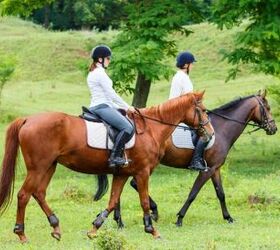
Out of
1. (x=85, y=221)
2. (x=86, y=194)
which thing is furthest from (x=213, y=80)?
(x=85, y=221)

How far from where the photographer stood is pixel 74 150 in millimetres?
11109

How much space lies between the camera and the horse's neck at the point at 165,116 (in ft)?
38.4

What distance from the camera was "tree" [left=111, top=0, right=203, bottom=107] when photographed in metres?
19.9

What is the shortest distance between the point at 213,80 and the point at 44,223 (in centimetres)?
3040

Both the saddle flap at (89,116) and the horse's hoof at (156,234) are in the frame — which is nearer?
the horse's hoof at (156,234)

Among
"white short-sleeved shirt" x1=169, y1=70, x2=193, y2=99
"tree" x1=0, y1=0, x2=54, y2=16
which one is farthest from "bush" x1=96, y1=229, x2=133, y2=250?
"tree" x1=0, y1=0, x2=54, y2=16

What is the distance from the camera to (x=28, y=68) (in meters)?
48.0

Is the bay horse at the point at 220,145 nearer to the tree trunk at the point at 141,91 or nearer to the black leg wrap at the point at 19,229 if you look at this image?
the black leg wrap at the point at 19,229

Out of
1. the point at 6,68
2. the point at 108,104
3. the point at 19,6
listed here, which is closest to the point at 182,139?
the point at 108,104

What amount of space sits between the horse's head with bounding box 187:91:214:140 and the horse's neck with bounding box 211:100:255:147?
1384 mm

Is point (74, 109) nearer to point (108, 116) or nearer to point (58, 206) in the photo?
point (58, 206)

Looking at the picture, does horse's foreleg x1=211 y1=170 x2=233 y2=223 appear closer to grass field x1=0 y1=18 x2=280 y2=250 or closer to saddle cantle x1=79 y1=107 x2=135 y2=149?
grass field x1=0 y1=18 x2=280 y2=250

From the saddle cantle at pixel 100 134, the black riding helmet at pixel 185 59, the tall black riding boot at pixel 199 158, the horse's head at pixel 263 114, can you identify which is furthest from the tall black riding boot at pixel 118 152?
the horse's head at pixel 263 114

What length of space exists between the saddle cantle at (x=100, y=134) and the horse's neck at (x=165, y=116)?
504 millimetres
